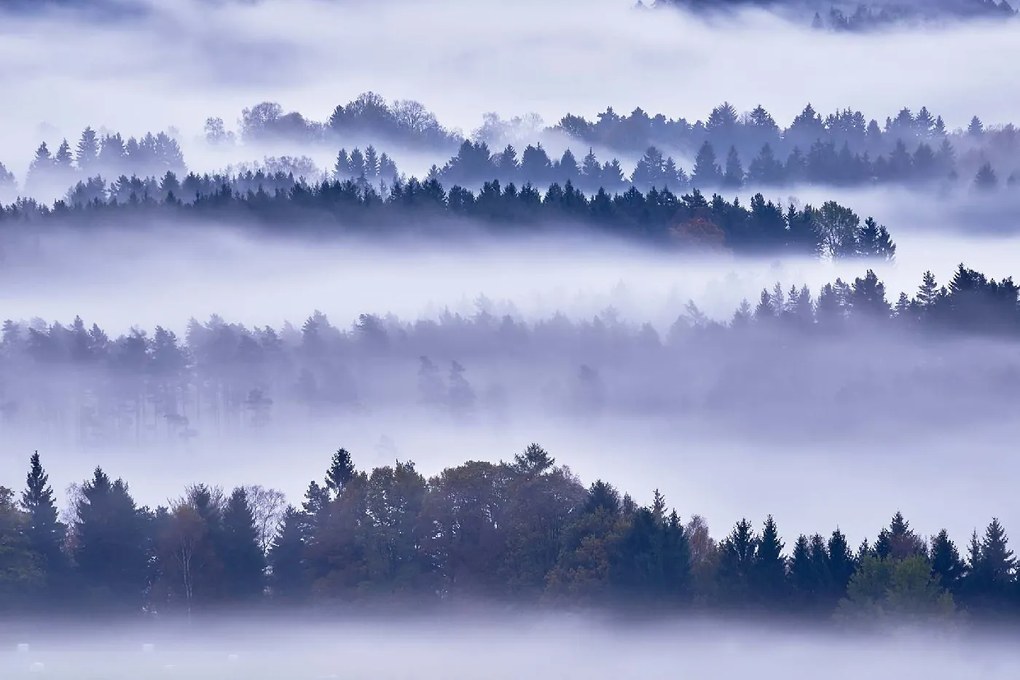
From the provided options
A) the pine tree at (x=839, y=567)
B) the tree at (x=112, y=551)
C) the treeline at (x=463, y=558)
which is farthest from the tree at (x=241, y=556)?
the pine tree at (x=839, y=567)

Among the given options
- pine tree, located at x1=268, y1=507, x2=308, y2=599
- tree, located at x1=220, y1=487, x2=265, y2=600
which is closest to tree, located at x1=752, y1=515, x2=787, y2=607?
pine tree, located at x1=268, y1=507, x2=308, y2=599

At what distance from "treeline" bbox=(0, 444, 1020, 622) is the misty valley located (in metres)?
0.12

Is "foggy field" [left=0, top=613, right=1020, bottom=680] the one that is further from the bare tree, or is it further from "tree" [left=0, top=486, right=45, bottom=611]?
the bare tree

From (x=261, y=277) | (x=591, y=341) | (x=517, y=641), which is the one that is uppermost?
(x=261, y=277)

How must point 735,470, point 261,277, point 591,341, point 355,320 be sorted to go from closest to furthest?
point 735,470 < point 591,341 < point 355,320 < point 261,277

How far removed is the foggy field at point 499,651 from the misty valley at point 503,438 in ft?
0.55

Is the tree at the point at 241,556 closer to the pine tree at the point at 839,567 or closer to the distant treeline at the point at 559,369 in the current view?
the pine tree at the point at 839,567

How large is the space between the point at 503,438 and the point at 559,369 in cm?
1885

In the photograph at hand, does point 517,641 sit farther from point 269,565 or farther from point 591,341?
point 591,341

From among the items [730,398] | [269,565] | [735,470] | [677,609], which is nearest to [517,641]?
[677,609]

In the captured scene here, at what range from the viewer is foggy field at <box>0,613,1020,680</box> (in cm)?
6191

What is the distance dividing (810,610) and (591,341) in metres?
89.4

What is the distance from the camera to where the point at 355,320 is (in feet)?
561

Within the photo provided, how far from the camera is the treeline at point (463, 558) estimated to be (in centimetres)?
6775
